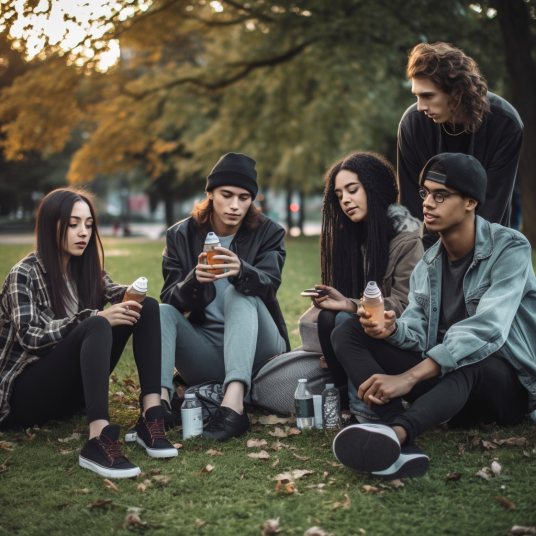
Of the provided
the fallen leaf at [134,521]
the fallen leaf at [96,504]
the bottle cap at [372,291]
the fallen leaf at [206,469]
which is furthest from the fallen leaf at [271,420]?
the fallen leaf at [134,521]

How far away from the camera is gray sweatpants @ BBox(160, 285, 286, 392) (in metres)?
4.24

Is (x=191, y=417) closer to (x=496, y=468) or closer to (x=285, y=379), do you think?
(x=285, y=379)

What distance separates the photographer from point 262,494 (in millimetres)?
3227

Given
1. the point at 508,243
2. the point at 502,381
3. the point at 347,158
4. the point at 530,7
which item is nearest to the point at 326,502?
the point at 502,381

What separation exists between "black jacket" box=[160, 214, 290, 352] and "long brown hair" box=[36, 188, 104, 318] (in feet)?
1.78

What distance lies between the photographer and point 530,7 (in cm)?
1404

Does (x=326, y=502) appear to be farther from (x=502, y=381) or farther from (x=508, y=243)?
(x=508, y=243)

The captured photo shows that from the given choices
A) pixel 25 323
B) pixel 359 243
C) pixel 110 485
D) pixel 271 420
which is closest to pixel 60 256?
pixel 25 323

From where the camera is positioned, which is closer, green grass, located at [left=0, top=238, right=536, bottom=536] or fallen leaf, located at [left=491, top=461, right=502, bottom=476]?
green grass, located at [left=0, top=238, right=536, bottom=536]

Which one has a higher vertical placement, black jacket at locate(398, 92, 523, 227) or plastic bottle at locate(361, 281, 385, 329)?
black jacket at locate(398, 92, 523, 227)

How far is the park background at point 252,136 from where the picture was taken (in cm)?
301

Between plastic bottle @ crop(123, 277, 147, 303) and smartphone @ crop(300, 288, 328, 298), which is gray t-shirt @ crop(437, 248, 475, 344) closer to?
smartphone @ crop(300, 288, 328, 298)

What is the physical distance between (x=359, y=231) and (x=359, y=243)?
3.4 inches

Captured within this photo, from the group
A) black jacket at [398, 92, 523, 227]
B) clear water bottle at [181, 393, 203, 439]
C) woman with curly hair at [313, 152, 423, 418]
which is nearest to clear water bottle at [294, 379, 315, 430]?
woman with curly hair at [313, 152, 423, 418]
